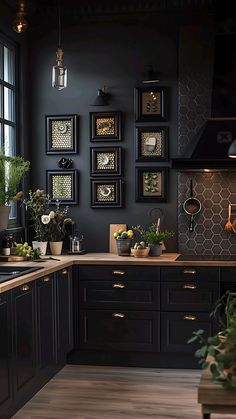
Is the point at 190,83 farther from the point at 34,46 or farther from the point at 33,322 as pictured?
the point at 33,322

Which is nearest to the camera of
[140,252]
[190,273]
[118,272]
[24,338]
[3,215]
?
[24,338]

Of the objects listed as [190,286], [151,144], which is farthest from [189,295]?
[151,144]

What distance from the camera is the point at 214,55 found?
16.7ft

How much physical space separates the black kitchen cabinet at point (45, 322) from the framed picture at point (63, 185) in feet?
4.52

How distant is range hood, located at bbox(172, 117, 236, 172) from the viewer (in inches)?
199

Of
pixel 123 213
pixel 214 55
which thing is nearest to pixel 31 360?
pixel 123 213

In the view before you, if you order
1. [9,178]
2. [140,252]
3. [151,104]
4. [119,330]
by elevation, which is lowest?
[119,330]

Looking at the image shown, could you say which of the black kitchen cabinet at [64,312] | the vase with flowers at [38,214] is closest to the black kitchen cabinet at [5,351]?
the black kitchen cabinet at [64,312]

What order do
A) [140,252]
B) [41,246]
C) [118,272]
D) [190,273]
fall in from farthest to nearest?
[41,246], [140,252], [118,272], [190,273]

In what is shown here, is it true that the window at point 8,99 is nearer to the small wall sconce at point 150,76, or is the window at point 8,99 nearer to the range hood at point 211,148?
the small wall sconce at point 150,76

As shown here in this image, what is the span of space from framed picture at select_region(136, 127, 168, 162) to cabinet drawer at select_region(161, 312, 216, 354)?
4.97 feet

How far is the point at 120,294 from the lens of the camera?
5.21 m

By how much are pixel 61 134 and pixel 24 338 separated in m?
2.45

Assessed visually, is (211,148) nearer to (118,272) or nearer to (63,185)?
(118,272)
